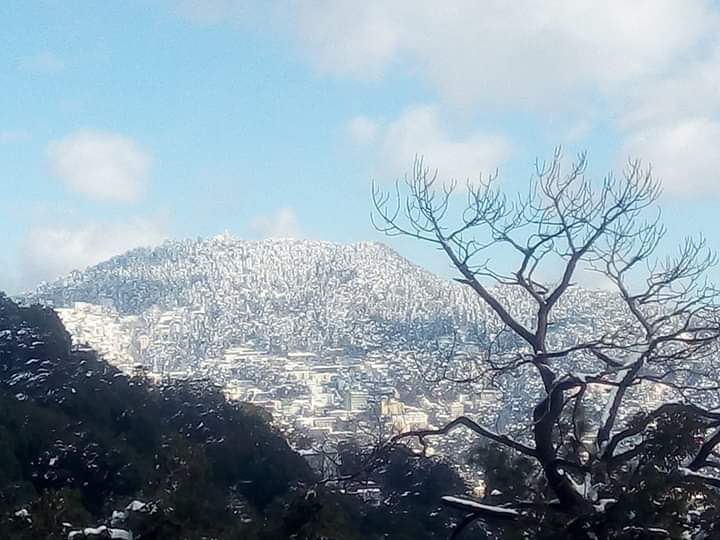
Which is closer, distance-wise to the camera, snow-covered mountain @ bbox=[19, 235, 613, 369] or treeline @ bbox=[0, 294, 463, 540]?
treeline @ bbox=[0, 294, 463, 540]

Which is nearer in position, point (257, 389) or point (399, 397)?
point (399, 397)

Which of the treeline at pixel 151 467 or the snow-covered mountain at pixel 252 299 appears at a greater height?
the snow-covered mountain at pixel 252 299

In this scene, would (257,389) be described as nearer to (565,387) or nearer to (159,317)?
(159,317)

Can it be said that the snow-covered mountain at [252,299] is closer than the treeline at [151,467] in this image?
No

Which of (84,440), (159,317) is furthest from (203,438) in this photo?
(159,317)

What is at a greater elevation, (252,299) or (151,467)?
(252,299)

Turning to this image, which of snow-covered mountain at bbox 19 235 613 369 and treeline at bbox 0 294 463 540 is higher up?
snow-covered mountain at bbox 19 235 613 369

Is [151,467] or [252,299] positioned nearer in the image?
[151,467]

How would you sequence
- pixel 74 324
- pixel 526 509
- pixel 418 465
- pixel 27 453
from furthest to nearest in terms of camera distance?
pixel 74 324 < pixel 418 465 < pixel 27 453 < pixel 526 509
